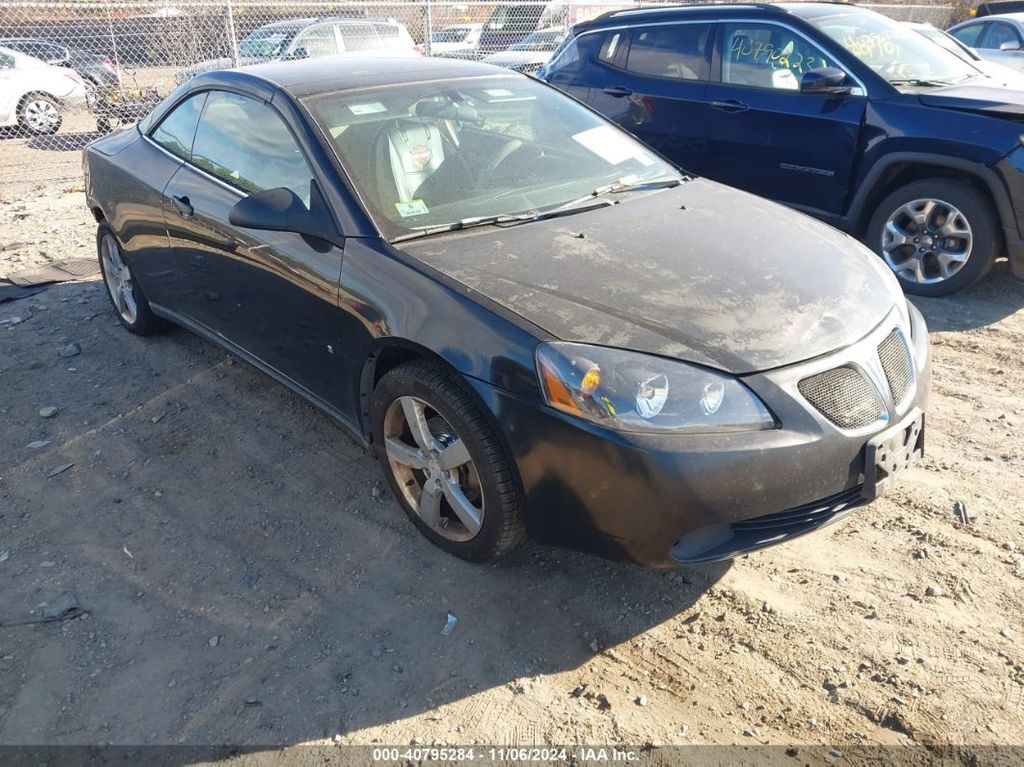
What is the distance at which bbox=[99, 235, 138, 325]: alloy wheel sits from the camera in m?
4.84

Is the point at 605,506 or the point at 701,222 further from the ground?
the point at 701,222

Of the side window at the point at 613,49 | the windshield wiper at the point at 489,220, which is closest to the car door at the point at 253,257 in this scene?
the windshield wiper at the point at 489,220

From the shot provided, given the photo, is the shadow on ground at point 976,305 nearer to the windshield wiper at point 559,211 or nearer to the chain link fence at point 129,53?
the windshield wiper at point 559,211

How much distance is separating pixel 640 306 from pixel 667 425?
0.47 meters

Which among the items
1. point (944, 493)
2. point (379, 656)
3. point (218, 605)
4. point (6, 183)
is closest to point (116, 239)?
point (218, 605)

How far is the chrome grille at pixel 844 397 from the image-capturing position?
7.79ft

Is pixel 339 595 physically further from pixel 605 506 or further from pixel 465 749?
pixel 605 506

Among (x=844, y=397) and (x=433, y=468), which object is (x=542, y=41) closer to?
(x=433, y=468)

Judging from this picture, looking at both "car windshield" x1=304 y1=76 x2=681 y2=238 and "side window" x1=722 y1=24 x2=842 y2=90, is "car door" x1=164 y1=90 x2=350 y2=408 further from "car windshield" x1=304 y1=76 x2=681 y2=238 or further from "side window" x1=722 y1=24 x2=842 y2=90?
"side window" x1=722 y1=24 x2=842 y2=90

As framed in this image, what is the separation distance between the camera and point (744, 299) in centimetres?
264

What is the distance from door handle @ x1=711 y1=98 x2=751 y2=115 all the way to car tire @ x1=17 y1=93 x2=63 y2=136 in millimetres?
10635

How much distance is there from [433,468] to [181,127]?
2532 millimetres

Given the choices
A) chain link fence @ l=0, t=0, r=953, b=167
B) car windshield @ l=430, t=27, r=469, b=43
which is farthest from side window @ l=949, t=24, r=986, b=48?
car windshield @ l=430, t=27, r=469, b=43

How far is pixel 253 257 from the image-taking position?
342 centimetres
